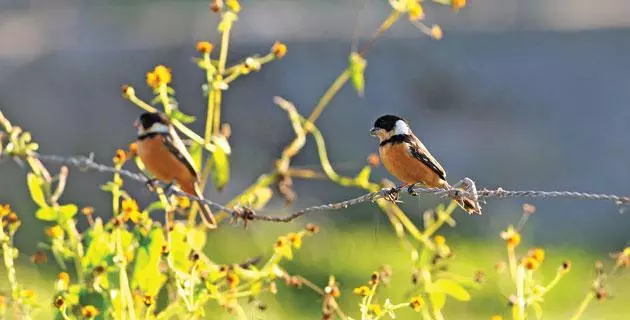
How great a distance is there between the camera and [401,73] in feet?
27.7

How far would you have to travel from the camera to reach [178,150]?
403cm

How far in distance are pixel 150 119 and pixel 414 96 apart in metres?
4.55

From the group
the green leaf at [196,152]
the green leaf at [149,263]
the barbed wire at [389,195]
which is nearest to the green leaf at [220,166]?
the green leaf at [196,152]

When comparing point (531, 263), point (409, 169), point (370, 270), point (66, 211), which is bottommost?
point (531, 263)

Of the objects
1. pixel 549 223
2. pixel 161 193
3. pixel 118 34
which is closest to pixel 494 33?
pixel 549 223

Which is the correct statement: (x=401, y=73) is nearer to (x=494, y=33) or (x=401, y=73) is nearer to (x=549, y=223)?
(x=494, y=33)

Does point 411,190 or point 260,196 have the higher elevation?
point 260,196

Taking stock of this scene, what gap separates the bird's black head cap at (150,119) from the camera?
3988 millimetres

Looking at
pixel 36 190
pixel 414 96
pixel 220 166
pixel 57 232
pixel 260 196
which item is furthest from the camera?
pixel 414 96

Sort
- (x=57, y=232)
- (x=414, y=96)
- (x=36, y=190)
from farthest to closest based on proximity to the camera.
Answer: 1. (x=414, y=96)
2. (x=36, y=190)
3. (x=57, y=232)

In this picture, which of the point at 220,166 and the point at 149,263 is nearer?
the point at 149,263

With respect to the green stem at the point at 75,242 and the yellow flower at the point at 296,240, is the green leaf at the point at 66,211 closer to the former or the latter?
the green stem at the point at 75,242

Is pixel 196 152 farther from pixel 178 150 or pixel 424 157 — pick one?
pixel 424 157

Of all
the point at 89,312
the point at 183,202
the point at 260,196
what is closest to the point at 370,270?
the point at 260,196
